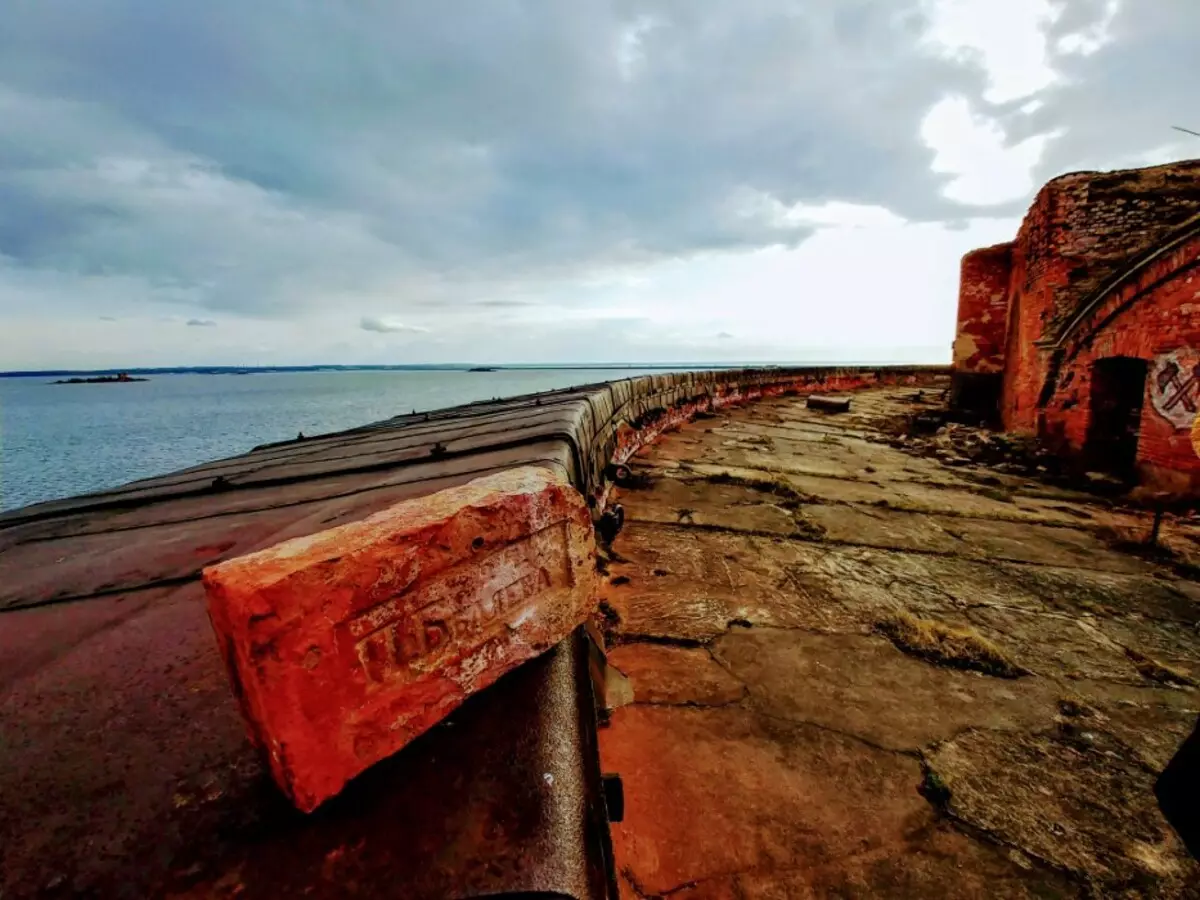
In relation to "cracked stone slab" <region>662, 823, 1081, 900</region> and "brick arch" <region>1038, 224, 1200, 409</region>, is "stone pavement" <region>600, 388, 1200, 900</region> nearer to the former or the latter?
"cracked stone slab" <region>662, 823, 1081, 900</region>

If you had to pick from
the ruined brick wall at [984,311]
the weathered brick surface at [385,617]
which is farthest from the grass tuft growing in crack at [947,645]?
the ruined brick wall at [984,311]

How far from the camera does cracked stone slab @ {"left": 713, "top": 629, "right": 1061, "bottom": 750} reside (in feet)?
5.32

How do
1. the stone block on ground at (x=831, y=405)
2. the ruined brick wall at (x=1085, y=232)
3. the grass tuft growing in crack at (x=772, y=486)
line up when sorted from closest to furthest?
1. the grass tuft growing in crack at (x=772, y=486)
2. the ruined brick wall at (x=1085, y=232)
3. the stone block on ground at (x=831, y=405)

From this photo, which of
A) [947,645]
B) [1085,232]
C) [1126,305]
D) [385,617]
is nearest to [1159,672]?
[947,645]

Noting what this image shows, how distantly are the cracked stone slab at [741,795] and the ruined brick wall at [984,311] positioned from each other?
37.0 feet

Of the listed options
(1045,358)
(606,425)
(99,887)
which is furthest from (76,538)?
(1045,358)

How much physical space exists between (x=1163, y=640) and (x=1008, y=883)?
1.72m

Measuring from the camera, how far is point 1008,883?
1161mm

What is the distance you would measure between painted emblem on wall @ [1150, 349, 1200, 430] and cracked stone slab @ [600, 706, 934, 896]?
5590 millimetres

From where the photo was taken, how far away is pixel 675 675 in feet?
6.04

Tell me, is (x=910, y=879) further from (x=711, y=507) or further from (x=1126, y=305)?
(x=1126, y=305)

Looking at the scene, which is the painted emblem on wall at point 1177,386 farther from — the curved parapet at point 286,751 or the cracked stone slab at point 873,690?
the curved parapet at point 286,751

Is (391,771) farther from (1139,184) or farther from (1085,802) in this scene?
(1139,184)

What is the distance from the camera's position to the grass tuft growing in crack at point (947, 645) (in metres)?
1.90
